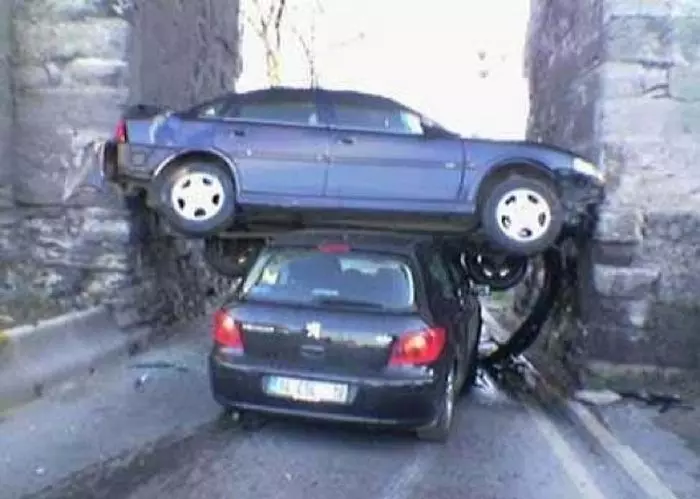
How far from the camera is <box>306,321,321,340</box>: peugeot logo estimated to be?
7812 mm

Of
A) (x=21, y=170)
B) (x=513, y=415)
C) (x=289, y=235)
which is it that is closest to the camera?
(x=289, y=235)

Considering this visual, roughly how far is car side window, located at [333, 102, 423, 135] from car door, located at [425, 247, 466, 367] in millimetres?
1541

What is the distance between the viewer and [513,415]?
31.9ft

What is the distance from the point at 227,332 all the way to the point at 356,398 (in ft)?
3.72

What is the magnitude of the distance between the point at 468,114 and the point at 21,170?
2560 centimetres

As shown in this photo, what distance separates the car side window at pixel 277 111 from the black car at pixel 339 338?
7.16 feet

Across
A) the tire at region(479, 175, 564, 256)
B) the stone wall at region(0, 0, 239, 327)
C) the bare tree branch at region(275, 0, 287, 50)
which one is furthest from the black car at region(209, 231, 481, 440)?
the bare tree branch at region(275, 0, 287, 50)

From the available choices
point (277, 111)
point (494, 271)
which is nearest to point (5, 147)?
point (277, 111)

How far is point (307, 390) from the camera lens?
7.76 meters

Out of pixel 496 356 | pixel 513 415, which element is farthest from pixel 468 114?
pixel 513 415

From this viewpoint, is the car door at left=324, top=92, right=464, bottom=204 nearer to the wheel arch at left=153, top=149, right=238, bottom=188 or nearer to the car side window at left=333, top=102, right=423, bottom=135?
the car side window at left=333, top=102, right=423, bottom=135

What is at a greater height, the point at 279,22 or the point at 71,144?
the point at 279,22

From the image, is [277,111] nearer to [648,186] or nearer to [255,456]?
[648,186]

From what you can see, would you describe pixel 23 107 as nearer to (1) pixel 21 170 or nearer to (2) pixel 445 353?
(1) pixel 21 170
